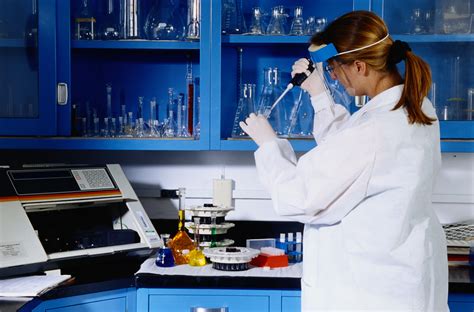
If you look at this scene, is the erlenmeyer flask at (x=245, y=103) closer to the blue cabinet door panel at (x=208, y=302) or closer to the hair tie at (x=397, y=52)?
the blue cabinet door panel at (x=208, y=302)

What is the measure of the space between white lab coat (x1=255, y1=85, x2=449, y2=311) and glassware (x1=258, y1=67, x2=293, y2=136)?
923mm

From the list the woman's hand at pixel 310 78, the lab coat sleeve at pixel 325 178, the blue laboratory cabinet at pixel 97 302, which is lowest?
the blue laboratory cabinet at pixel 97 302

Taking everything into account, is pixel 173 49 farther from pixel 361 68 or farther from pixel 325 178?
pixel 325 178

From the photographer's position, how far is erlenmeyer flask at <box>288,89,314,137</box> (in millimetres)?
2779

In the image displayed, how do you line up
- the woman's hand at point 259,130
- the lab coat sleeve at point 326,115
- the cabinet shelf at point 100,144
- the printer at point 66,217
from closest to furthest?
the woman's hand at point 259,130 < the printer at point 66,217 < the lab coat sleeve at point 326,115 < the cabinet shelf at point 100,144

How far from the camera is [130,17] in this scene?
280 centimetres

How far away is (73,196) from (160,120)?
2.16ft

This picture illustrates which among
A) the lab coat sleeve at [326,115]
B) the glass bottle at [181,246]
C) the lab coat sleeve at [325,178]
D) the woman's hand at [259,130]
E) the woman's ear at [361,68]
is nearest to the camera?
the lab coat sleeve at [325,178]

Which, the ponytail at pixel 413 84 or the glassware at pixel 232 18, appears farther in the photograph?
the glassware at pixel 232 18

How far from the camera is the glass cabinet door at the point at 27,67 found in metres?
2.66

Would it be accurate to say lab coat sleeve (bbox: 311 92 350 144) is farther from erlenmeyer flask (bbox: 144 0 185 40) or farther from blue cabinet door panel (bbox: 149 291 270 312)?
erlenmeyer flask (bbox: 144 0 185 40)

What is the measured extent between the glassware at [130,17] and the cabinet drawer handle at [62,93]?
1.08 feet

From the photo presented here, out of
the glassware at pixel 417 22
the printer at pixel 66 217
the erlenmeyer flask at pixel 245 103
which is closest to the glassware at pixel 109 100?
the printer at pixel 66 217

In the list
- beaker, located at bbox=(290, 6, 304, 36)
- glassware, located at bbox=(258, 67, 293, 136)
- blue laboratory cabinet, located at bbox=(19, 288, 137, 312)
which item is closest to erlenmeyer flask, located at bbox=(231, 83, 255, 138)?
glassware, located at bbox=(258, 67, 293, 136)
